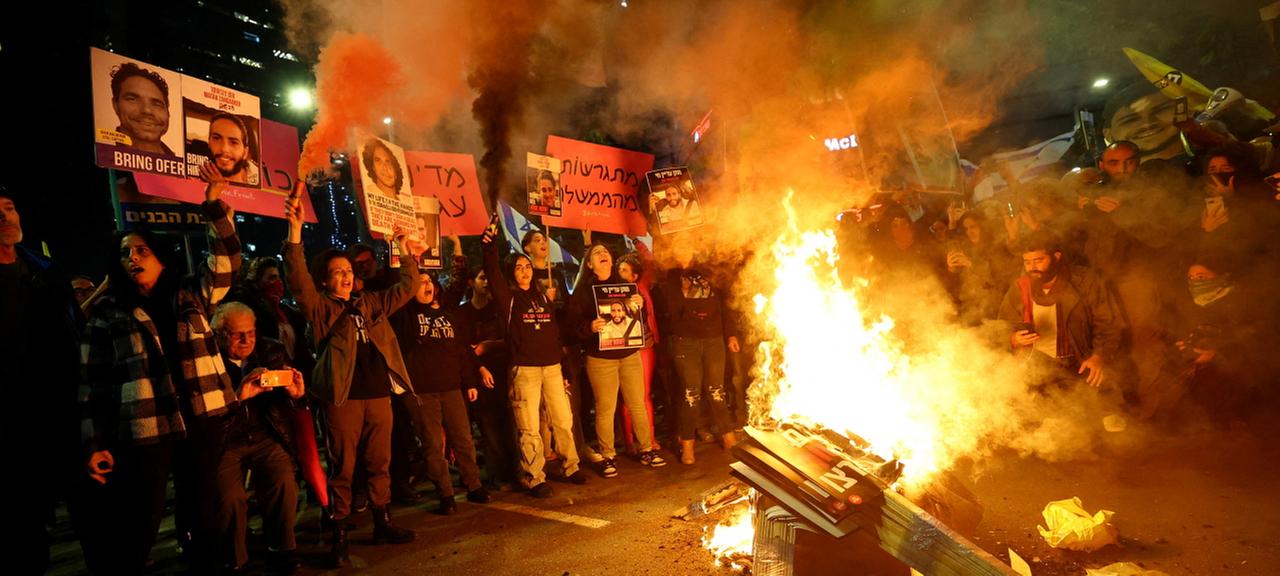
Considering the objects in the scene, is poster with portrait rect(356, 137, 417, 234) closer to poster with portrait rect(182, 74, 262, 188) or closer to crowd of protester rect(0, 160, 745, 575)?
crowd of protester rect(0, 160, 745, 575)

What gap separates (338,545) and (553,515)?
168cm

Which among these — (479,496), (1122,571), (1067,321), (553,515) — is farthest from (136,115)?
(1067,321)

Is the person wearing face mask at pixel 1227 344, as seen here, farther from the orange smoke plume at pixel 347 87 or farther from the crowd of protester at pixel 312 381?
the orange smoke plume at pixel 347 87

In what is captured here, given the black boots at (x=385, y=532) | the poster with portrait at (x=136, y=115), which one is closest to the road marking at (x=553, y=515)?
the black boots at (x=385, y=532)

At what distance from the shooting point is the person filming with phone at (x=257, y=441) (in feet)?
13.0

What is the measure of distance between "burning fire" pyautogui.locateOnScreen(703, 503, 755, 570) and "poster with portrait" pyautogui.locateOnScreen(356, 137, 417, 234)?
4211 millimetres

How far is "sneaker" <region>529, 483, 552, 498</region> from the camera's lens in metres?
5.67

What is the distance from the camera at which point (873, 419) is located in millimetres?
4582

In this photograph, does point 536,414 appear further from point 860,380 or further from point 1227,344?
point 1227,344

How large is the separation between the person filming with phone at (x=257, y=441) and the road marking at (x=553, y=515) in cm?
171

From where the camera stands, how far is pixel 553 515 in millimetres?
5199

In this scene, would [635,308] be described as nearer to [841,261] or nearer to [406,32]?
[841,261]

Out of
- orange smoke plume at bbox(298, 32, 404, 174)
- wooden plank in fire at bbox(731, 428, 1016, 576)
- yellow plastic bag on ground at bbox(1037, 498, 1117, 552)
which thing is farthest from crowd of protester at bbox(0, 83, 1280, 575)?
wooden plank in fire at bbox(731, 428, 1016, 576)

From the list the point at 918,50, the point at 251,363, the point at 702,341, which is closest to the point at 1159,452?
the point at 702,341
